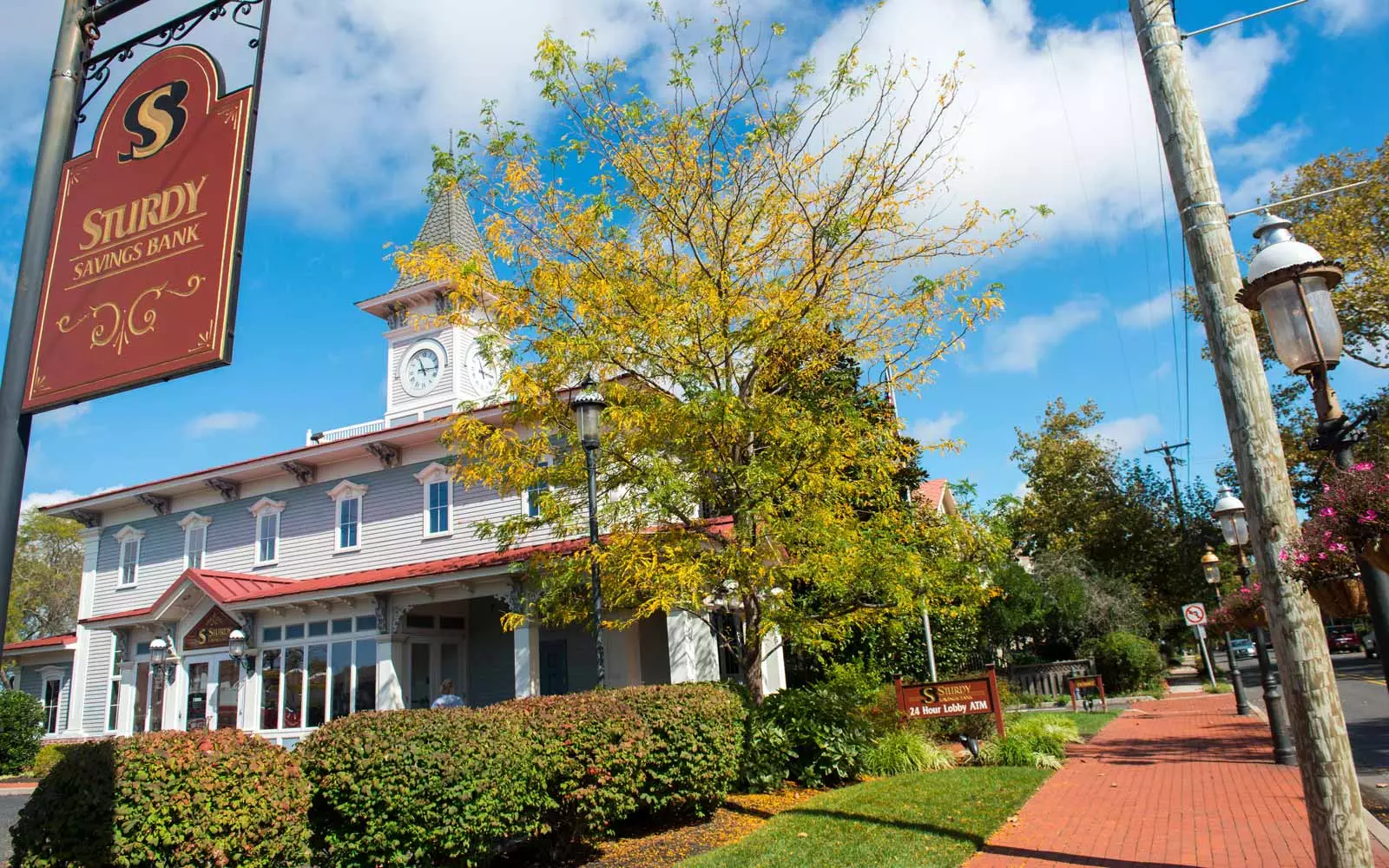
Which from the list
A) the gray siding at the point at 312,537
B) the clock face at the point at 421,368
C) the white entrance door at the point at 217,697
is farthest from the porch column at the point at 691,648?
the clock face at the point at 421,368

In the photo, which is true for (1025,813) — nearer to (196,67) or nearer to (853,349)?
(853,349)

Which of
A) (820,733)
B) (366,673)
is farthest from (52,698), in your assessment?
(820,733)

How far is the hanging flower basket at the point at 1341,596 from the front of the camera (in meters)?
5.24

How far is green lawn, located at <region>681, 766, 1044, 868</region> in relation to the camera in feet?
25.0

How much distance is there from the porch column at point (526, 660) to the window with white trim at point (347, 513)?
25.6 ft

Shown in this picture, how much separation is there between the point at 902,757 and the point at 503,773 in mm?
7226

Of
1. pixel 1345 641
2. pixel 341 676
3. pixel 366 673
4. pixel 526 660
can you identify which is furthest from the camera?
pixel 1345 641

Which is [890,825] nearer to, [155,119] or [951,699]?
[951,699]

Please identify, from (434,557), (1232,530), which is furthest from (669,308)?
(434,557)

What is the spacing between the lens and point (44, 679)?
30672 mm

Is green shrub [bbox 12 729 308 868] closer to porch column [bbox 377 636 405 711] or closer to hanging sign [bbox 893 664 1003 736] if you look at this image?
hanging sign [bbox 893 664 1003 736]

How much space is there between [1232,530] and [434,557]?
55.2 feet

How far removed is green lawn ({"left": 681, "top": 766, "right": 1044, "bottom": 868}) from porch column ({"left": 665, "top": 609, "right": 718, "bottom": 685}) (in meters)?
5.27

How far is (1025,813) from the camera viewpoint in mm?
9328
